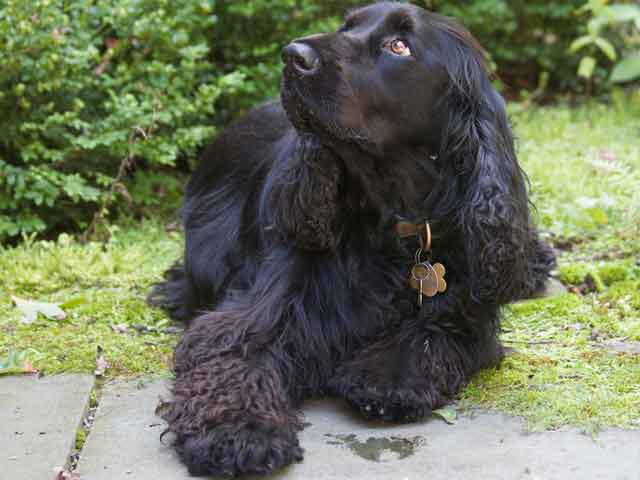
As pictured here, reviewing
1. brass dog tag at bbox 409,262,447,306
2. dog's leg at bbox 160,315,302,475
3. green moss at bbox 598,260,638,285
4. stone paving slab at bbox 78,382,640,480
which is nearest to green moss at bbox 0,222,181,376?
dog's leg at bbox 160,315,302,475

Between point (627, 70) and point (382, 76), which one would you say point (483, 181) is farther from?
point (627, 70)

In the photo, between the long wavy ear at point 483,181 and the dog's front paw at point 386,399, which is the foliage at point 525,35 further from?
the dog's front paw at point 386,399

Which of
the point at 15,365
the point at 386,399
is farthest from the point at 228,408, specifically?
the point at 15,365

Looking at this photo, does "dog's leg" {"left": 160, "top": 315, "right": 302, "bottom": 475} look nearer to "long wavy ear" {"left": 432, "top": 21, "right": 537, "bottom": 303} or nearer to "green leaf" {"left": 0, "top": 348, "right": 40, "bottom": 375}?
"green leaf" {"left": 0, "top": 348, "right": 40, "bottom": 375}

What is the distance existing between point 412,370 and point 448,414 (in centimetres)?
17

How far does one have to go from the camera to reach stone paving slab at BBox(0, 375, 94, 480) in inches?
106

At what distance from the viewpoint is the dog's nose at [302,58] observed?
287 centimetres

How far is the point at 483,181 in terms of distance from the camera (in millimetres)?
3082

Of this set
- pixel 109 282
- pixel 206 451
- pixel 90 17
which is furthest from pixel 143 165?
pixel 206 451

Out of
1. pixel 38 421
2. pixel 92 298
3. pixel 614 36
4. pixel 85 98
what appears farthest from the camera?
pixel 614 36

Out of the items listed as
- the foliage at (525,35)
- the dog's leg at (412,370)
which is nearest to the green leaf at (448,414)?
the dog's leg at (412,370)

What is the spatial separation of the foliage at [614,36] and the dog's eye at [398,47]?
142 inches

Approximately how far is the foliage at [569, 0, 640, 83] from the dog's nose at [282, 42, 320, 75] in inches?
155

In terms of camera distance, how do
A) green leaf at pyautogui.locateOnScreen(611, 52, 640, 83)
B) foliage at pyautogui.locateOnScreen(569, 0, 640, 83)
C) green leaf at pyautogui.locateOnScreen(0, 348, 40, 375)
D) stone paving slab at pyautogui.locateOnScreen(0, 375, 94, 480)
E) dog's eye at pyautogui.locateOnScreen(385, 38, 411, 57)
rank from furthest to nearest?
green leaf at pyautogui.locateOnScreen(611, 52, 640, 83)
foliage at pyautogui.locateOnScreen(569, 0, 640, 83)
green leaf at pyautogui.locateOnScreen(0, 348, 40, 375)
dog's eye at pyautogui.locateOnScreen(385, 38, 411, 57)
stone paving slab at pyautogui.locateOnScreen(0, 375, 94, 480)
